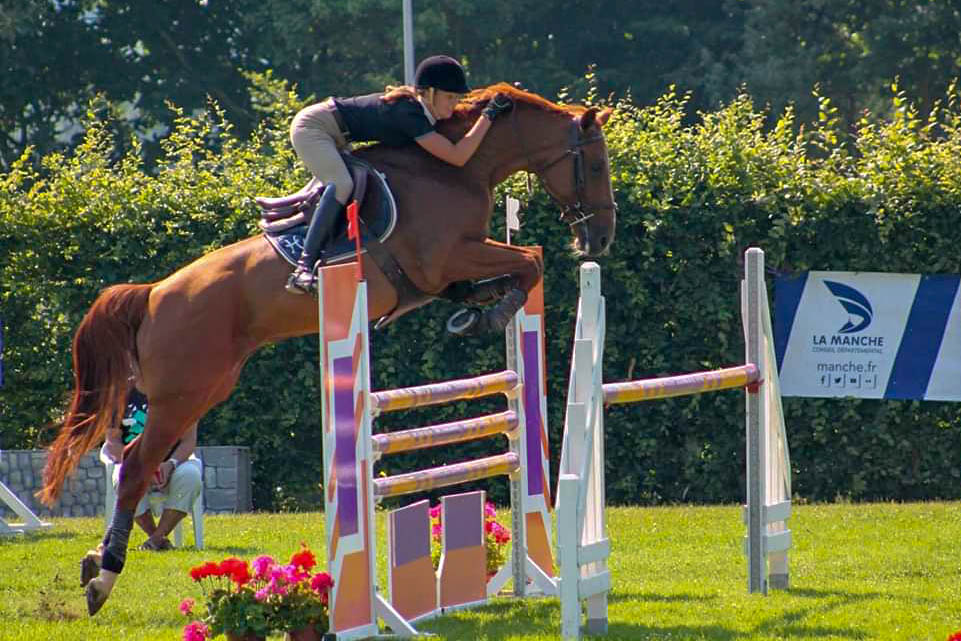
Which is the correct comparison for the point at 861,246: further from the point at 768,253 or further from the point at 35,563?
the point at 35,563

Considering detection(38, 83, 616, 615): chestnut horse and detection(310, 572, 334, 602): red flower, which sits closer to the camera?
detection(310, 572, 334, 602): red flower

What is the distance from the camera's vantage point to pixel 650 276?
11.8 meters

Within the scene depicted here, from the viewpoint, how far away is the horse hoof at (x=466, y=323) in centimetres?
668

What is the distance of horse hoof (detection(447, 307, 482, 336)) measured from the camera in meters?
6.68

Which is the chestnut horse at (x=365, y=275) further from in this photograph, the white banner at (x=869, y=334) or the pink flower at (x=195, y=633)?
the white banner at (x=869, y=334)

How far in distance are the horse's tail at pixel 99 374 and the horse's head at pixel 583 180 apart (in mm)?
2030

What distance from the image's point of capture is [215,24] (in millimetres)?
28609

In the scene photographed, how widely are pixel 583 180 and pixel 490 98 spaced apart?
577 millimetres

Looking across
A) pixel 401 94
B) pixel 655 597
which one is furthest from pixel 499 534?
pixel 401 94

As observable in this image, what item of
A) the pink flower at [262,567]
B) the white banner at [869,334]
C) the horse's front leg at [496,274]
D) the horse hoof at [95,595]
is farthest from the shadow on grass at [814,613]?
the white banner at [869,334]

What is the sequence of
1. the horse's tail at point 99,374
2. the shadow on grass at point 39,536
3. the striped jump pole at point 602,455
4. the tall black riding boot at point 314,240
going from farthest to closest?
1. the shadow on grass at point 39,536
2. the horse's tail at point 99,374
3. the tall black riding boot at point 314,240
4. the striped jump pole at point 602,455

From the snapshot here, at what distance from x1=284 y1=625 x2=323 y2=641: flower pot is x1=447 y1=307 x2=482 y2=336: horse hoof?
149cm

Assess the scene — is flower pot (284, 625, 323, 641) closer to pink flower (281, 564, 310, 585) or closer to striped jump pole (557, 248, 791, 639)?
pink flower (281, 564, 310, 585)

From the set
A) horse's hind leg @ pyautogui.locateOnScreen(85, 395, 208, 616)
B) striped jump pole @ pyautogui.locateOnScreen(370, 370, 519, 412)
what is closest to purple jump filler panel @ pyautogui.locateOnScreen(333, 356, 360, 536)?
A: striped jump pole @ pyautogui.locateOnScreen(370, 370, 519, 412)
